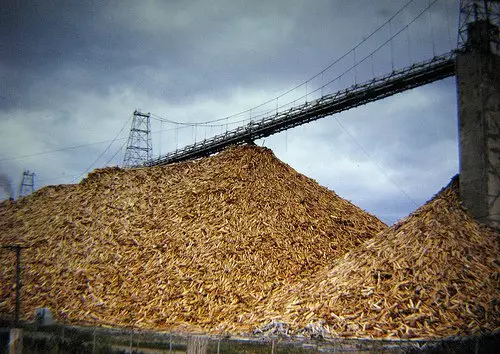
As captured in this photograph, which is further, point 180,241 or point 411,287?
point 180,241

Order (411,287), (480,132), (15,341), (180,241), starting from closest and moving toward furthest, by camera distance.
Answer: (15,341), (411,287), (480,132), (180,241)

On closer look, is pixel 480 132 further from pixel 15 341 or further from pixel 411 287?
pixel 15 341

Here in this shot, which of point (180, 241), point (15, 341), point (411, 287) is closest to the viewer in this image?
point (15, 341)

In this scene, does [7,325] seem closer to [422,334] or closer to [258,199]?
[258,199]

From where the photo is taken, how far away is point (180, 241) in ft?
66.3

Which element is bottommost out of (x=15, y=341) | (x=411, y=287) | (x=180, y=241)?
(x=15, y=341)

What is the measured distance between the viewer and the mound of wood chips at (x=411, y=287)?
12.8 metres

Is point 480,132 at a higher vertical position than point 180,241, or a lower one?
higher

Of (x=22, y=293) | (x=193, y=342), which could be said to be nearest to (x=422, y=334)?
(x=193, y=342)

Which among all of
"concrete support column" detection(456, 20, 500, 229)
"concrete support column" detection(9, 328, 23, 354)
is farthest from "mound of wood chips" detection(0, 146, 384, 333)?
"concrete support column" detection(9, 328, 23, 354)

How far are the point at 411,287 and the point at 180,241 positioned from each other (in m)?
10.5

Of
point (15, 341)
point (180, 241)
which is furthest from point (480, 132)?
point (15, 341)

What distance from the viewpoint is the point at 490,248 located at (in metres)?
15.7

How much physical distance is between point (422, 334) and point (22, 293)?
16.4m
